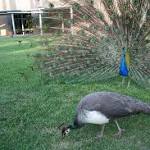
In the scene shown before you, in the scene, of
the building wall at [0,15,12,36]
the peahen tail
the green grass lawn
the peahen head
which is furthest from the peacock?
the building wall at [0,15,12,36]

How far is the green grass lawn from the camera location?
400 cm

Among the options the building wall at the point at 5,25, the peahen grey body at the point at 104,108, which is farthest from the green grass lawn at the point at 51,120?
the building wall at the point at 5,25

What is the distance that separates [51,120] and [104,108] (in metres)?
1.05

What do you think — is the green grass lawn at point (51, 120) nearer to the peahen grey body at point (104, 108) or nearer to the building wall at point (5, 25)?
the peahen grey body at point (104, 108)

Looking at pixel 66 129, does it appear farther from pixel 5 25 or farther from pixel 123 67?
pixel 5 25

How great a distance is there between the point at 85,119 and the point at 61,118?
36.7 inches

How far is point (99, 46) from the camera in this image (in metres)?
6.55

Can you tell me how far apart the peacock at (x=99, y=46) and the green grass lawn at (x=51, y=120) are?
25 centimetres

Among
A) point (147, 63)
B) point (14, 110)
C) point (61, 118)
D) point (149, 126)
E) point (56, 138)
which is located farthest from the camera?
point (147, 63)

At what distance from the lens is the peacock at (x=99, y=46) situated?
251 inches

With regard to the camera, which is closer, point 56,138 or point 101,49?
point 56,138

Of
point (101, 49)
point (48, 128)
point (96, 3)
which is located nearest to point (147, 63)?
point (101, 49)

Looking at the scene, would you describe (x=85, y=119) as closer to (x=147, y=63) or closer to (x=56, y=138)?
(x=56, y=138)

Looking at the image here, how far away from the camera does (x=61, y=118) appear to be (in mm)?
4785
